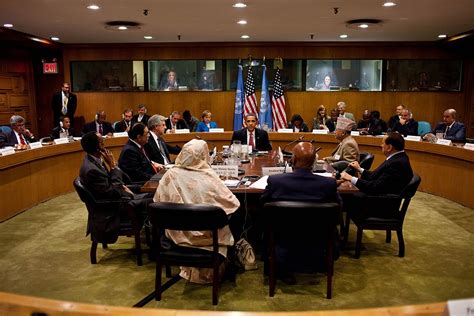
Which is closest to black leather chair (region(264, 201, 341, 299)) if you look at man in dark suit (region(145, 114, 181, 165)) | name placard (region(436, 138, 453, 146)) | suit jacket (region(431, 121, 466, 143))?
man in dark suit (region(145, 114, 181, 165))

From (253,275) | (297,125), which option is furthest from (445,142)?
(253,275)

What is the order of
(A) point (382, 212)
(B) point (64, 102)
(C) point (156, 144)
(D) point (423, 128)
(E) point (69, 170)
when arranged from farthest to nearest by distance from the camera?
(B) point (64, 102), (D) point (423, 128), (E) point (69, 170), (C) point (156, 144), (A) point (382, 212)

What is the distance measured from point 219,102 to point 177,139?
8.63ft

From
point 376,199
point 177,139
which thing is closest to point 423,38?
point 177,139

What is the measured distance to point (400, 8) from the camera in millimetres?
5902

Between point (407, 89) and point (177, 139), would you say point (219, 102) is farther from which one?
point (407, 89)

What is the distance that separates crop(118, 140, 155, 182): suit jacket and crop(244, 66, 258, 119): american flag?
5.14 metres

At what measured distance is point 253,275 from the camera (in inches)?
142

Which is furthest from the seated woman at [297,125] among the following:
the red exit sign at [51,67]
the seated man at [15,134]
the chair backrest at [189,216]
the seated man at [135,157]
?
the red exit sign at [51,67]

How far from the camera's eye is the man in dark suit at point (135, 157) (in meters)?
4.35

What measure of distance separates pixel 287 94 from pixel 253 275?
22.8 feet

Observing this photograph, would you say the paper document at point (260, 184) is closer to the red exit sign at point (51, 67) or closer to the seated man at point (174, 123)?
the seated man at point (174, 123)

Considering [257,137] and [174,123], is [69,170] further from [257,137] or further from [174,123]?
[257,137]

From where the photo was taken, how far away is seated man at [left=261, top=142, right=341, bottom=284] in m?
3.00
